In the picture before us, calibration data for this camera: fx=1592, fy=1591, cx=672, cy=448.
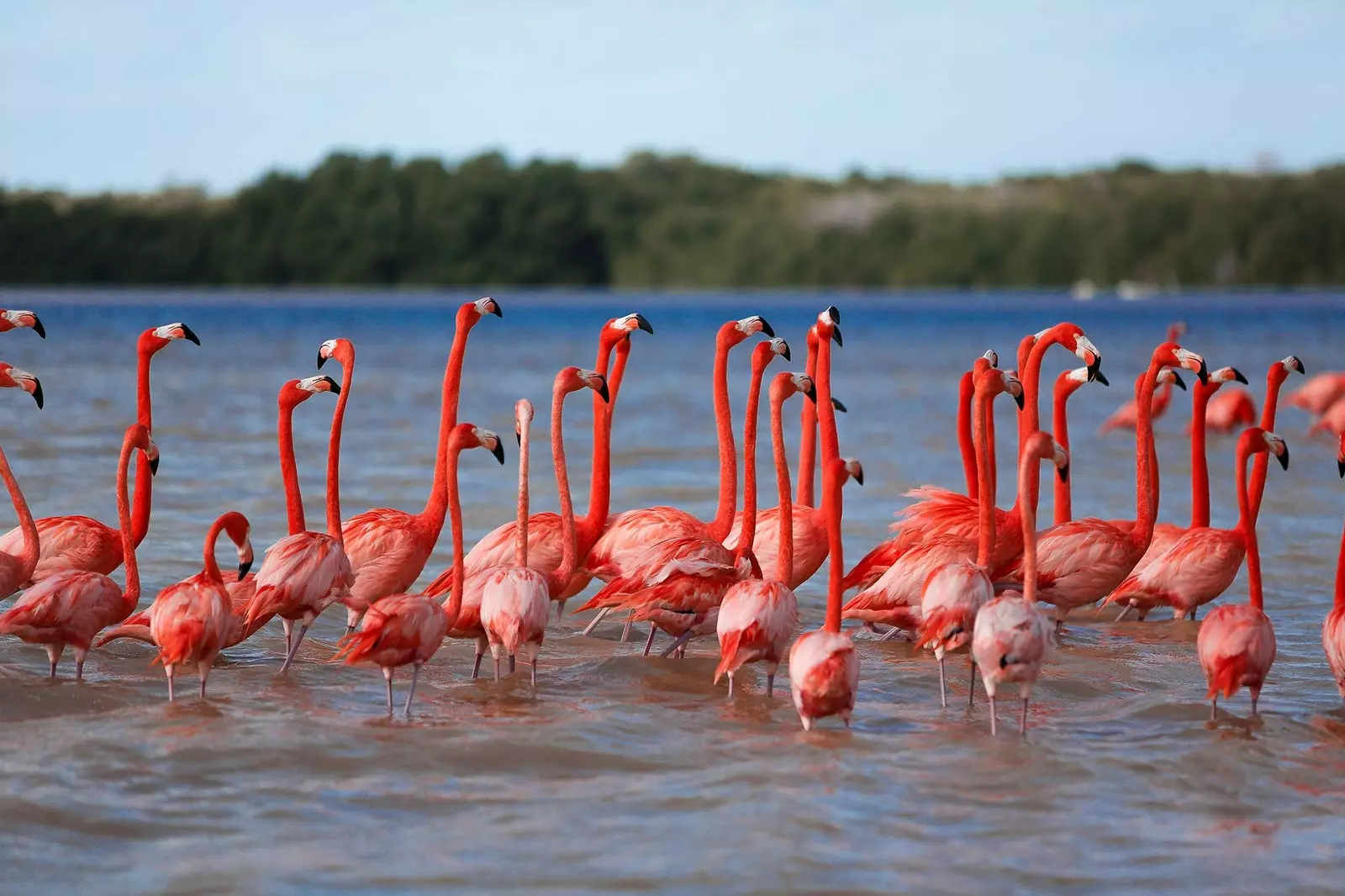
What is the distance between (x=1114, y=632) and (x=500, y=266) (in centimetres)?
8399

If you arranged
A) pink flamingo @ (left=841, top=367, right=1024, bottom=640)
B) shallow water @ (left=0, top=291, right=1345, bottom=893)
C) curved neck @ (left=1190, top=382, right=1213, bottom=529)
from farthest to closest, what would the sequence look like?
curved neck @ (left=1190, top=382, right=1213, bottom=529)
pink flamingo @ (left=841, top=367, right=1024, bottom=640)
shallow water @ (left=0, top=291, right=1345, bottom=893)

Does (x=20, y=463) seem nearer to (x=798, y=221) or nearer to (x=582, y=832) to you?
(x=582, y=832)

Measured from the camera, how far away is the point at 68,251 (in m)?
61.8

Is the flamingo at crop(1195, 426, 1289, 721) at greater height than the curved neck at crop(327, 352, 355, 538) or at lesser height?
lesser

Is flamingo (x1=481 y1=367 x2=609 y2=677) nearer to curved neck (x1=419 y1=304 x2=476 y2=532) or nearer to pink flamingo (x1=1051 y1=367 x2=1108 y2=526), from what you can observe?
curved neck (x1=419 y1=304 x2=476 y2=532)

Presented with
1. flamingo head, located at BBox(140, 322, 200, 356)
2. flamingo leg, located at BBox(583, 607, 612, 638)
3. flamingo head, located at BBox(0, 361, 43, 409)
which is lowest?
flamingo leg, located at BBox(583, 607, 612, 638)

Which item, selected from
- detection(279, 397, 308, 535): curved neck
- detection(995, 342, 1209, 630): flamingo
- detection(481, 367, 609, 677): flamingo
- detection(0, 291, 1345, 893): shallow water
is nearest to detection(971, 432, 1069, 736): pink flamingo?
detection(0, 291, 1345, 893): shallow water

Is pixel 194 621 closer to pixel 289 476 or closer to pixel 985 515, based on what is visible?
pixel 289 476

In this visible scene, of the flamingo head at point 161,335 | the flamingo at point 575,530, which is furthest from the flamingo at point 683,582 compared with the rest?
the flamingo head at point 161,335

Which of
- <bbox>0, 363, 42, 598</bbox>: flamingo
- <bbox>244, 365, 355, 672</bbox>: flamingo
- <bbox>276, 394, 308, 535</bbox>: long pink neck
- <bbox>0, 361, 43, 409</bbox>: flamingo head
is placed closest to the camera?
<bbox>244, 365, 355, 672</bbox>: flamingo

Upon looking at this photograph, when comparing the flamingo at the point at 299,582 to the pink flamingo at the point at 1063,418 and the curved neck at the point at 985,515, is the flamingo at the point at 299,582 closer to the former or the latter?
the curved neck at the point at 985,515

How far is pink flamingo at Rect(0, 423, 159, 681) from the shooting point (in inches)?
224

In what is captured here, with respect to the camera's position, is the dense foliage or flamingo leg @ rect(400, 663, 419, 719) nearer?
flamingo leg @ rect(400, 663, 419, 719)

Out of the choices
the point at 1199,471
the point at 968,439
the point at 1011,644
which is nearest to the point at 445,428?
the point at 968,439
